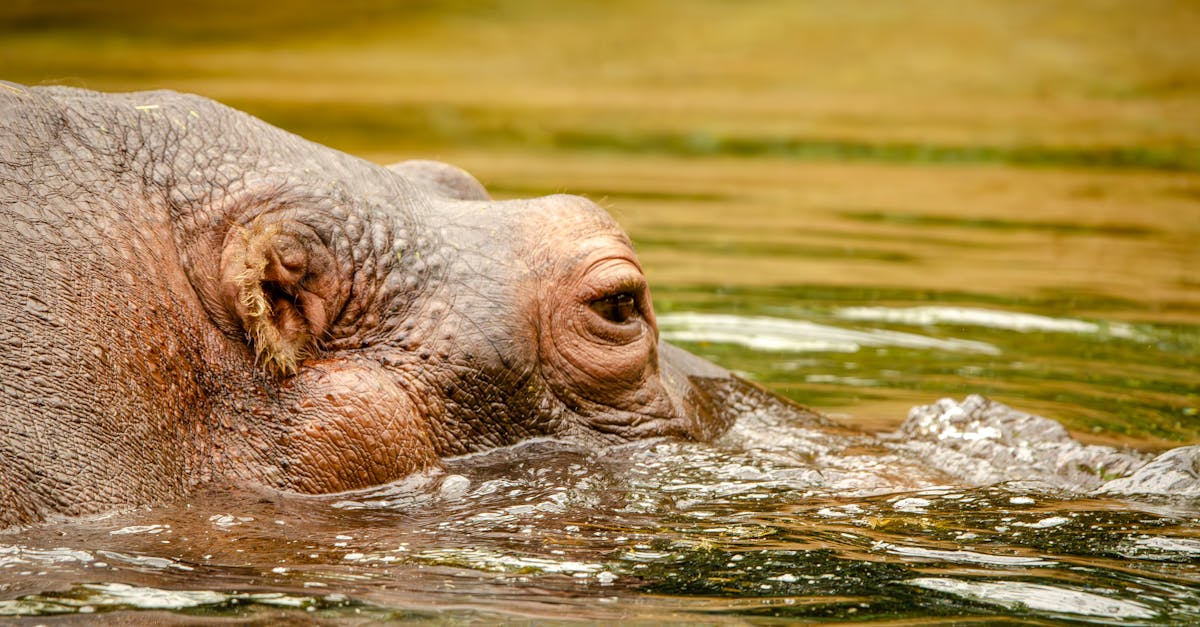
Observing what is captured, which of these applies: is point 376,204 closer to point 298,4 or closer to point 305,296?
point 305,296

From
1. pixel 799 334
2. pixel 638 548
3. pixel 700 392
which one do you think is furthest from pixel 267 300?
pixel 799 334

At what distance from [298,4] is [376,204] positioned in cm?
2494

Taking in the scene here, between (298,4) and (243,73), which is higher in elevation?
(298,4)

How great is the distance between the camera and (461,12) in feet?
93.2

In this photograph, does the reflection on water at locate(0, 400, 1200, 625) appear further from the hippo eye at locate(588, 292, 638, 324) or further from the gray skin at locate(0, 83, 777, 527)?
the hippo eye at locate(588, 292, 638, 324)

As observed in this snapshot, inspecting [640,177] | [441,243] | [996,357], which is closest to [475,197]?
[441,243]

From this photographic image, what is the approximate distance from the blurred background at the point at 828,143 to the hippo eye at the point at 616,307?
1.74 meters

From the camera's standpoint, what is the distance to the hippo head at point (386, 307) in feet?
14.0

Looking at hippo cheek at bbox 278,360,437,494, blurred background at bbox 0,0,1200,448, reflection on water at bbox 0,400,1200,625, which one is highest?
blurred background at bbox 0,0,1200,448

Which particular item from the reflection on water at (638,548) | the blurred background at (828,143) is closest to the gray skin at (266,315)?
the reflection on water at (638,548)

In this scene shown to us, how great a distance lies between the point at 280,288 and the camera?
4371 mm

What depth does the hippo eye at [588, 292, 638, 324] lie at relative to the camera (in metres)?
4.73

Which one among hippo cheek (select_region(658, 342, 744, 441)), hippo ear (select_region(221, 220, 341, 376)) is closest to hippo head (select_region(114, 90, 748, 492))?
hippo ear (select_region(221, 220, 341, 376))

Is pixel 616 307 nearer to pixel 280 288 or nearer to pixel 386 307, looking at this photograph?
pixel 386 307
